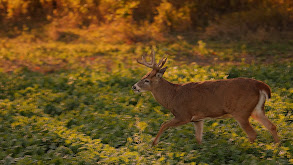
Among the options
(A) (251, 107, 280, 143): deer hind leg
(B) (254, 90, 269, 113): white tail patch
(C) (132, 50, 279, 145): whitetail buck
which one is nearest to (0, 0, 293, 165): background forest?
(A) (251, 107, 280, 143): deer hind leg

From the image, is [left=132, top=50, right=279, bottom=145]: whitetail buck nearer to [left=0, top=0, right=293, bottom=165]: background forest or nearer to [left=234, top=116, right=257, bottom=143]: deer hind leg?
[left=234, top=116, right=257, bottom=143]: deer hind leg

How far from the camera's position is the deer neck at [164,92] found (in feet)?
24.3

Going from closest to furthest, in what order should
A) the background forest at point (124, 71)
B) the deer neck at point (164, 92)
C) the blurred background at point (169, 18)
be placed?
the background forest at point (124, 71)
the deer neck at point (164, 92)
the blurred background at point (169, 18)

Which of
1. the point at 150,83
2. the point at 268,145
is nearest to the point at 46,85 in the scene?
the point at 150,83

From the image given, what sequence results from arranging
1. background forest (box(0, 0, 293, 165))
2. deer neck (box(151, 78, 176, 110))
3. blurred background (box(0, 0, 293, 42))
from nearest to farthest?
background forest (box(0, 0, 293, 165)) < deer neck (box(151, 78, 176, 110)) < blurred background (box(0, 0, 293, 42))

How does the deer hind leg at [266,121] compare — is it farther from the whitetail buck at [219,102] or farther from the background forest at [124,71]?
the background forest at [124,71]

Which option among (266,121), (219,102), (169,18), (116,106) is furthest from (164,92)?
(169,18)

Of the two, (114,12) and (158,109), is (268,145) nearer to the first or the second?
(158,109)

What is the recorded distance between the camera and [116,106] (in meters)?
9.55

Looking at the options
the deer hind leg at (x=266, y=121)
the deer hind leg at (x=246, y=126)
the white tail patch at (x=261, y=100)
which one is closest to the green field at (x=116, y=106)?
the deer hind leg at (x=246, y=126)

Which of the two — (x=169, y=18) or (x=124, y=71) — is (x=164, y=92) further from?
(x=169, y=18)

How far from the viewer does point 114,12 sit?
61.5 feet

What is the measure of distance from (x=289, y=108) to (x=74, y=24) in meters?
13.5

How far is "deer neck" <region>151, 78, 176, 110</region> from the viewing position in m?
7.41
